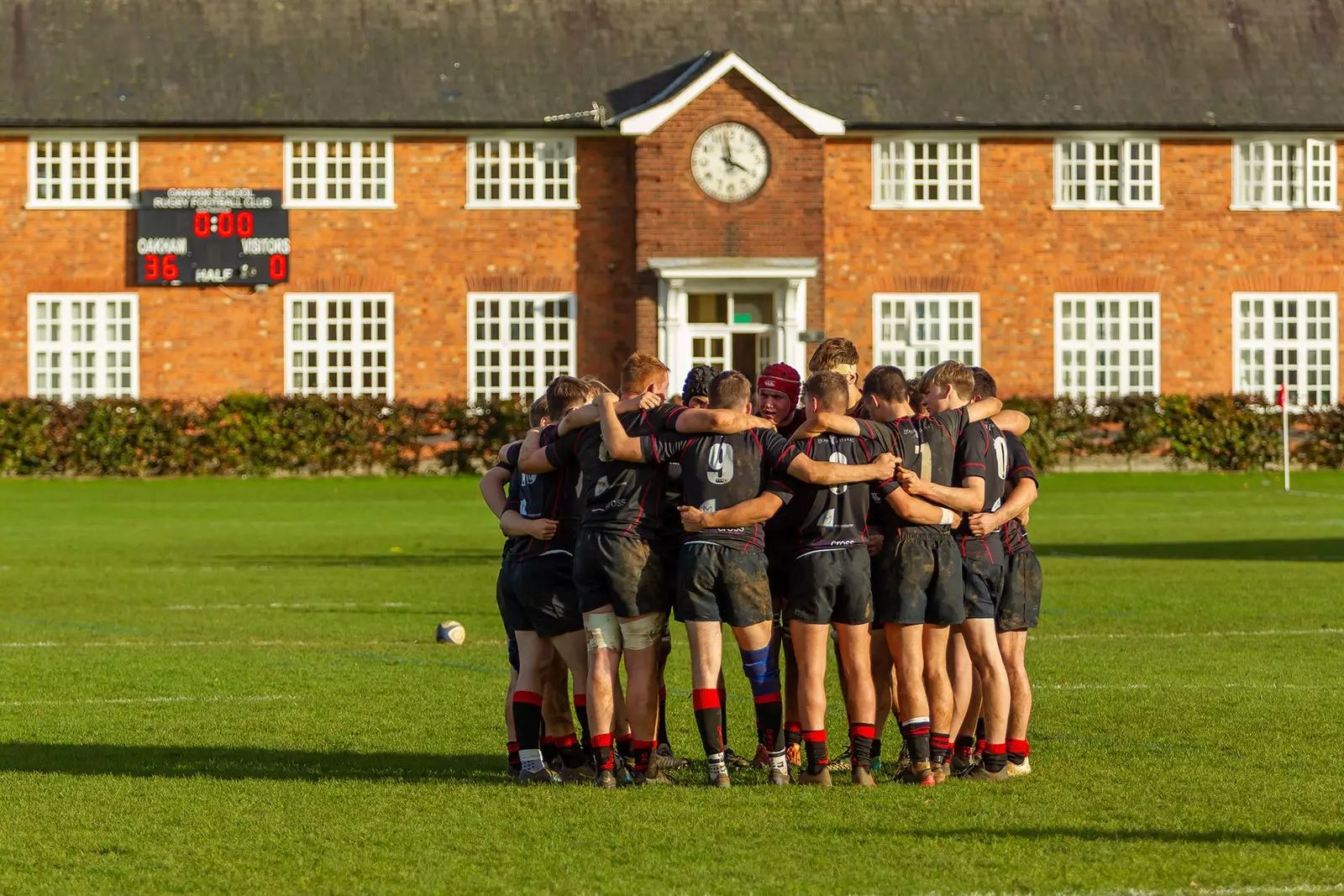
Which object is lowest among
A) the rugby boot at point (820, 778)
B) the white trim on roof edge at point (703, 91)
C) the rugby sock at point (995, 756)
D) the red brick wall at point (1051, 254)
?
the rugby boot at point (820, 778)

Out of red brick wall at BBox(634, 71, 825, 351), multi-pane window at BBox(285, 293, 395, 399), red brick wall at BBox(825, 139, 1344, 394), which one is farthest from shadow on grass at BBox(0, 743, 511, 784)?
red brick wall at BBox(825, 139, 1344, 394)

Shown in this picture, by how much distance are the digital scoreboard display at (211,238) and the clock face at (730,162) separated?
Answer: 7509mm

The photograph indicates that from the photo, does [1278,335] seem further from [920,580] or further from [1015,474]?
[920,580]

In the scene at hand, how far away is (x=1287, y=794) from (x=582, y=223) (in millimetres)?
30633

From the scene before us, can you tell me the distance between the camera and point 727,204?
37.5 metres

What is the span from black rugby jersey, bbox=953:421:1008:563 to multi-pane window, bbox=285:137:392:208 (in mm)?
29922

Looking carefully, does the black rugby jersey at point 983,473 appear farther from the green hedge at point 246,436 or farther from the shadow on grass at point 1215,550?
the green hedge at point 246,436

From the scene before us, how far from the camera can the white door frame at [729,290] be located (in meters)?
37.1

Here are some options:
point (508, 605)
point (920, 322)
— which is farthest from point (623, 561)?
point (920, 322)

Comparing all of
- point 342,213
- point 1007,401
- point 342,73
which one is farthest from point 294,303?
point 1007,401

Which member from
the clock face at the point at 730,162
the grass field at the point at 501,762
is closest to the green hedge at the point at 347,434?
the clock face at the point at 730,162

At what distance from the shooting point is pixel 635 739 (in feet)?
28.4

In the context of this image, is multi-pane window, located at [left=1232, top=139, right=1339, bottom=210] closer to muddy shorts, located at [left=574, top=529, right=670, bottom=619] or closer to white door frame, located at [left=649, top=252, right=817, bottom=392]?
white door frame, located at [left=649, top=252, right=817, bottom=392]

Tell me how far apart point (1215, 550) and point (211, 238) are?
71.9 ft
